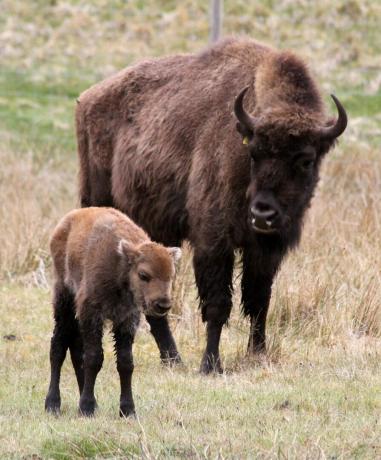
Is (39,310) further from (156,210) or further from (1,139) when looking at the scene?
(1,139)

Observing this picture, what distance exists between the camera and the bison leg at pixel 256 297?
32.2 feet

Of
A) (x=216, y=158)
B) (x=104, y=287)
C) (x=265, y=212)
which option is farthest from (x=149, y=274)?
(x=216, y=158)

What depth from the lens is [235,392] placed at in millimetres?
8172

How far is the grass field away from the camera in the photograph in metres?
6.80

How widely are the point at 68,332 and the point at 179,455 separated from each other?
73.9 inches

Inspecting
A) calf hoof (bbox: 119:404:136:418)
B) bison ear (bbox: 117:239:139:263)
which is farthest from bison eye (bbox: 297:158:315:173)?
calf hoof (bbox: 119:404:136:418)

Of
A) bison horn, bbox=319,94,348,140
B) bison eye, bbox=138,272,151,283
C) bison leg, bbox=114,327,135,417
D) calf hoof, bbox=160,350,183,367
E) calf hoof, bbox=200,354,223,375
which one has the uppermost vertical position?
bison horn, bbox=319,94,348,140

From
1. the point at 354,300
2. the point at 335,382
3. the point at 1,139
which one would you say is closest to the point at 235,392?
the point at 335,382

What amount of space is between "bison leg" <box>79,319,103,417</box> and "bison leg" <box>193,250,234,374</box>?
2130mm

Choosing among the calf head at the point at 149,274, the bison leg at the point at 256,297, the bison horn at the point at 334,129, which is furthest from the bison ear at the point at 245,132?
the calf head at the point at 149,274

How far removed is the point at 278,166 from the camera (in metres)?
8.95

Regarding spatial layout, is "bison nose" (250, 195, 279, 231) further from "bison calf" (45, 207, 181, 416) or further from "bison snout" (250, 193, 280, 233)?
"bison calf" (45, 207, 181, 416)

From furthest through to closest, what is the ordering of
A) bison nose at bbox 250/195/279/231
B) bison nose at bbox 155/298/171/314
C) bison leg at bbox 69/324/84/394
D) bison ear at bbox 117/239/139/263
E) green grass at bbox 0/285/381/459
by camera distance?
bison nose at bbox 250/195/279/231 → bison leg at bbox 69/324/84/394 → bison ear at bbox 117/239/139/263 → bison nose at bbox 155/298/171/314 → green grass at bbox 0/285/381/459

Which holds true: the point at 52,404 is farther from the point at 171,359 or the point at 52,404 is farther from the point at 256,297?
the point at 256,297
